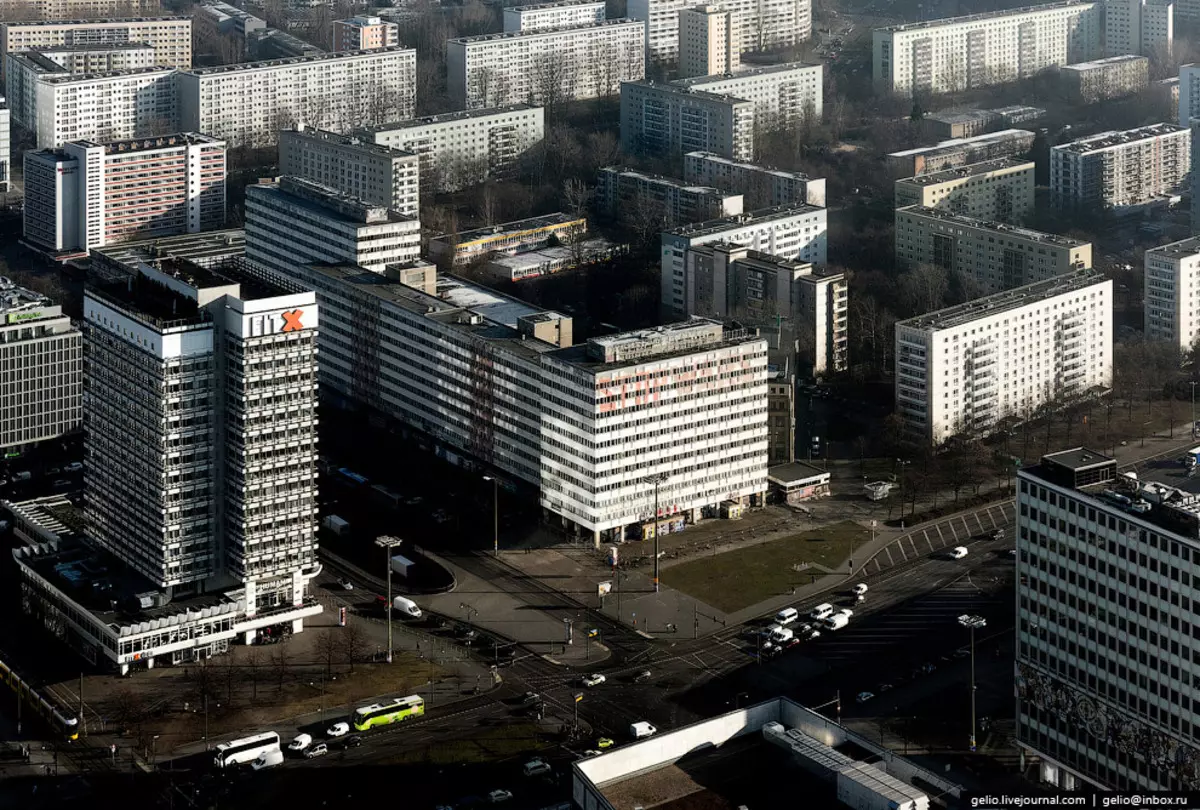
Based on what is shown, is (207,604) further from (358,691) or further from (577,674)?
(577,674)

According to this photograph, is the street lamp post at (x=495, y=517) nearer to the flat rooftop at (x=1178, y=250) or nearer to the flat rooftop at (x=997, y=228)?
the flat rooftop at (x=997, y=228)

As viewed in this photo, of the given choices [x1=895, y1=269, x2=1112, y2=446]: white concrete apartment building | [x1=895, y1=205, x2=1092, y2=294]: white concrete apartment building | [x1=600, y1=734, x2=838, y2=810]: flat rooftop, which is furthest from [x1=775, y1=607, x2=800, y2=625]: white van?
[x1=895, y1=205, x2=1092, y2=294]: white concrete apartment building

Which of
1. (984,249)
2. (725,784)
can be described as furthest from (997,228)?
(725,784)

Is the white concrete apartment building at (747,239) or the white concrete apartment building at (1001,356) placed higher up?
the white concrete apartment building at (747,239)

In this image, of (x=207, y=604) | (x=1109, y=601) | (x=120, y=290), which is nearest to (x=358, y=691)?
(x=207, y=604)

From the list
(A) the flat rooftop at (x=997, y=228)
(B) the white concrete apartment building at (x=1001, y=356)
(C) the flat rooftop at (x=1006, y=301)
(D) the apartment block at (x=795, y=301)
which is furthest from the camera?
(A) the flat rooftop at (x=997, y=228)

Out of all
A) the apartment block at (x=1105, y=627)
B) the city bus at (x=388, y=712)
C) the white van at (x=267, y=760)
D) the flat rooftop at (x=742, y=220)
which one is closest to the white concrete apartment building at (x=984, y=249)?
the flat rooftop at (x=742, y=220)

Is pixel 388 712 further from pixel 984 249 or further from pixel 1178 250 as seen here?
pixel 984 249
